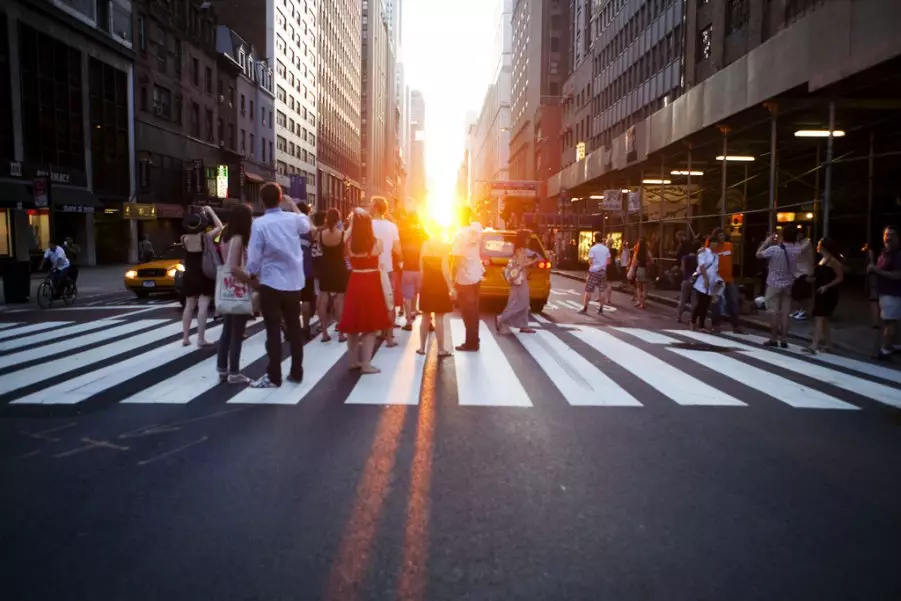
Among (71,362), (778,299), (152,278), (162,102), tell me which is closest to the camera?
(71,362)

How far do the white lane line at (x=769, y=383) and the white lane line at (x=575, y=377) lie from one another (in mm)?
1514

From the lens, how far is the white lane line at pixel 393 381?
710cm

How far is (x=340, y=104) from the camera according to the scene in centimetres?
10569

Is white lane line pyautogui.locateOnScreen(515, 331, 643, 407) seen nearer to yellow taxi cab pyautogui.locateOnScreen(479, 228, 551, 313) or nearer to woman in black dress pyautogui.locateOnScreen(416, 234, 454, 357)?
woman in black dress pyautogui.locateOnScreen(416, 234, 454, 357)

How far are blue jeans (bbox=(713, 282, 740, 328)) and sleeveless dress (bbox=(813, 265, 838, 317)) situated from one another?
3.08 metres

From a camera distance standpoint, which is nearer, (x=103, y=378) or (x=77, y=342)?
(x=103, y=378)

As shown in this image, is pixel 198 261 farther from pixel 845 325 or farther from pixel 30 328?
pixel 845 325

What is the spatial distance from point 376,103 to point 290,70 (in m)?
74.8

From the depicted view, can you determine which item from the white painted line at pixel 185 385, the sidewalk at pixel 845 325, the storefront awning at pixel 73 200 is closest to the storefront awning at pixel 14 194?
the storefront awning at pixel 73 200

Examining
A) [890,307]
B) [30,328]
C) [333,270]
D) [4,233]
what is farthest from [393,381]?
[4,233]

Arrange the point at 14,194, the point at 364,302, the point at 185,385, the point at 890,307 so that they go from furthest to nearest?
1. the point at 14,194
2. the point at 890,307
3. the point at 364,302
4. the point at 185,385

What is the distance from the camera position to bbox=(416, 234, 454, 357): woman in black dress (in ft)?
32.5

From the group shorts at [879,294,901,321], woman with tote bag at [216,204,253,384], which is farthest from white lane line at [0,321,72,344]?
shorts at [879,294,901,321]

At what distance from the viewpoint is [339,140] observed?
344 feet
